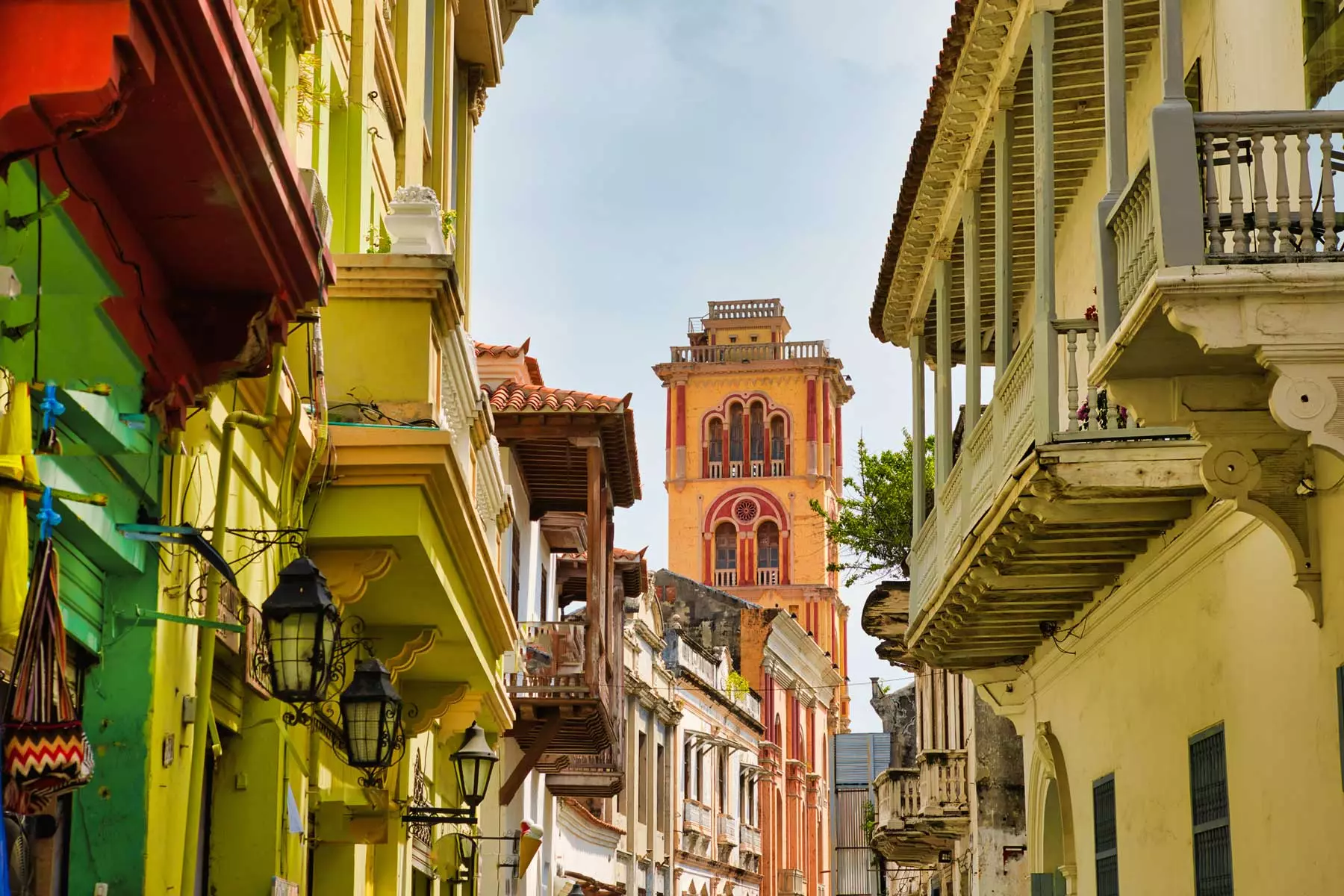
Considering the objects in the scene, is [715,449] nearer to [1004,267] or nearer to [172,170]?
[1004,267]

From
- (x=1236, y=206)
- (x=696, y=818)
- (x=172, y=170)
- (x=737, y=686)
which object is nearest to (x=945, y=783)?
(x=1236, y=206)

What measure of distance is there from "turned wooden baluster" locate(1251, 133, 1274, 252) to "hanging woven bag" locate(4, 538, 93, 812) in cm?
447

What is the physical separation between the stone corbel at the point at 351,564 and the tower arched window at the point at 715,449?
73.4 m

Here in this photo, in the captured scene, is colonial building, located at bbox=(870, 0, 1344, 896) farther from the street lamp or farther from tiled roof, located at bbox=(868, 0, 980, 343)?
the street lamp

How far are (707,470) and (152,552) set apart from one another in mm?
76475

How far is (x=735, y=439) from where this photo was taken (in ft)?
274

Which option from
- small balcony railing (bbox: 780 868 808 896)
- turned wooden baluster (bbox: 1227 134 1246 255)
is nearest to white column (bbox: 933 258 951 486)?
turned wooden baluster (bbox: 1227 134 1246 255)


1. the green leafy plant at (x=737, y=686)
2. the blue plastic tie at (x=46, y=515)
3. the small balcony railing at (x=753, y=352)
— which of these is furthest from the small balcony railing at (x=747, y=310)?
the blue plastic tie at (x=46, y=515)

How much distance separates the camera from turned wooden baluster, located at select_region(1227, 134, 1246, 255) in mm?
7109

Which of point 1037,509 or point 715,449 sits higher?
point 715,449

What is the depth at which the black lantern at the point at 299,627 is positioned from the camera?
7.55m

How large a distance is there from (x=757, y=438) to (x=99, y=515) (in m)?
76.8

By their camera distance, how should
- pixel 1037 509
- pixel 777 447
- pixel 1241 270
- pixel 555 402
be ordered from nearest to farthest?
pixel 1241 270 → pixel 1037 509 → pixel 555 402 → pixel 777 447

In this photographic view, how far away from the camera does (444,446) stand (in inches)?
378
